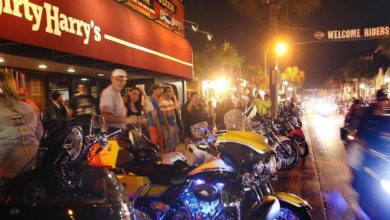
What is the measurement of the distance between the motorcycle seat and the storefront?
3220mm

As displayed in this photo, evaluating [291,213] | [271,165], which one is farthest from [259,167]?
[291,213]

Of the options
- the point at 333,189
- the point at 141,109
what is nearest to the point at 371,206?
the point at 333,189

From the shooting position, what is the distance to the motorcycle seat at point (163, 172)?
14.5ft

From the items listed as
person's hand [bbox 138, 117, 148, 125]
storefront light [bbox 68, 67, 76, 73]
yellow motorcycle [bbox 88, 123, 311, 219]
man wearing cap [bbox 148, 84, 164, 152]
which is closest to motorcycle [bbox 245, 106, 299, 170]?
man wearing cap [bbox 148, 84, 164, 152]

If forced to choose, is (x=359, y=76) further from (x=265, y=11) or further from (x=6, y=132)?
(x=6, y=132)

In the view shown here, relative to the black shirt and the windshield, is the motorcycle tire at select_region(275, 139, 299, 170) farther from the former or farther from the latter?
the black shirt

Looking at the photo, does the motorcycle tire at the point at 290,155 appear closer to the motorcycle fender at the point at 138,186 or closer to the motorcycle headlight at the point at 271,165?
the motorcycle headlight at the point at 271,165

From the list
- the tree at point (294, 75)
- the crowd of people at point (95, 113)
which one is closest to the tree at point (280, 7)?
the crowd of people at point (95, 113)

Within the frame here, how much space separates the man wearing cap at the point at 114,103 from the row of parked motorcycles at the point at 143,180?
79 centimetres

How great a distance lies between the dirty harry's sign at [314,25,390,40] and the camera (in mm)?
19484

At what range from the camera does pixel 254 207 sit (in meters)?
4.19

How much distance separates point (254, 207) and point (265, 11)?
49.0 ft

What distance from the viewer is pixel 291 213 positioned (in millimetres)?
4555

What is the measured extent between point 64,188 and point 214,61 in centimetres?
3008
